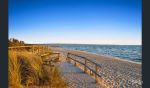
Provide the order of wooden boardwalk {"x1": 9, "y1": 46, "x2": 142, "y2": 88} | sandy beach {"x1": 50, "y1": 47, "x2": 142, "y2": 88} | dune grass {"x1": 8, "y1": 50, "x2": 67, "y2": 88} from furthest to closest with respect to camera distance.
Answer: sandy beach {"x1": 50, "y1": 47, "x2": 142, "y2": 88} < wooden boardwalk {"x1": 9, "y1": 46, "x2": 142, "y2": 88} < dune grass {"x1": 8, "y1": 50, "x2": 67, "y2": 88}

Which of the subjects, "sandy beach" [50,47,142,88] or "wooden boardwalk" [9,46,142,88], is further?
"sandy beach" [50,47,142,88]

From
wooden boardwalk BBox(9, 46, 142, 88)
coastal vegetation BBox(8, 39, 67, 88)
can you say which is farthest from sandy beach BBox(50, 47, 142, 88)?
coastal vegetation BBox(8, 39, 67, 88)

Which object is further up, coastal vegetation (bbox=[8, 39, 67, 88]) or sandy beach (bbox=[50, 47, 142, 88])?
coastal vegetation (bbox=[8, 39, 67, 88])

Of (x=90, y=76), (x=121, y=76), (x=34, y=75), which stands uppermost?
(x=34, y=75)

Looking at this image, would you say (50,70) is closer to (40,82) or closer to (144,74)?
(40,82)

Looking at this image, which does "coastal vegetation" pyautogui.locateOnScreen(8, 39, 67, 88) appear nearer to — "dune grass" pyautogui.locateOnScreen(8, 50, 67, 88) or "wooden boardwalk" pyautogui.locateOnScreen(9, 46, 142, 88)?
"dune grass" pyautogui.locateOnScreen(8, 50, 67, 88)

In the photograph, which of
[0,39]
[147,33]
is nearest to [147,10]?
[147,33]

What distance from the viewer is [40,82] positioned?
520 centimetres

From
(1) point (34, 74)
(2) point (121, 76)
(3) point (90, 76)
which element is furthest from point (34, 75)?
(2) point (121, 76)

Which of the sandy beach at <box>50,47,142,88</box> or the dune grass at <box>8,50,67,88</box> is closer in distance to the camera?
the dune grass at <box>8,50,67,88</box>

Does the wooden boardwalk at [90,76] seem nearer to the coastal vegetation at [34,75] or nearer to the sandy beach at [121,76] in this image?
the sandy beach at [121,76]

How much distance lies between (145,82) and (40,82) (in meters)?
3.53

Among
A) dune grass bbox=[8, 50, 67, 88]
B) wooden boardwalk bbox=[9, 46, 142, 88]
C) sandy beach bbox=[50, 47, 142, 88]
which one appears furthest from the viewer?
sandy beach bbox=[50, 47, 142, 88]

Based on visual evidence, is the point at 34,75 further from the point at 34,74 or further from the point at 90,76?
the point at 90,76
